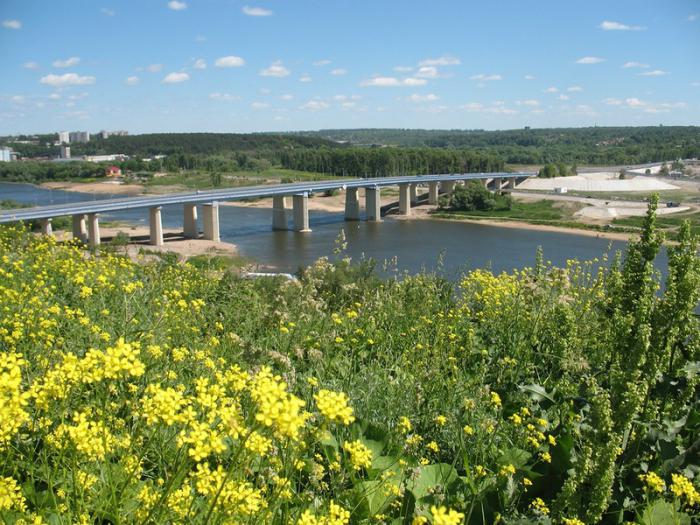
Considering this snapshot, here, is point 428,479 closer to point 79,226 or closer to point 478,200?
point 79,226

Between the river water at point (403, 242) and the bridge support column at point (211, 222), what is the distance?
115 cm

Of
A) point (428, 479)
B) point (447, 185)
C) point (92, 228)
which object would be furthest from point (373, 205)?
point (428, 479)

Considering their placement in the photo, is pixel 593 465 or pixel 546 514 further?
pixel 546 514

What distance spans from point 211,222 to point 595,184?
1900 inches

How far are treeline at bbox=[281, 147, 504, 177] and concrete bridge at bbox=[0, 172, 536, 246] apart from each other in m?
10.6

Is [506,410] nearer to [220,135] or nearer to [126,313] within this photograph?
[126,313]

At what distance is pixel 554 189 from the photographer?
219ft

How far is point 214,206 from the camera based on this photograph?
40031mm

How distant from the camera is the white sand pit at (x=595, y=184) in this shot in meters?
68.6

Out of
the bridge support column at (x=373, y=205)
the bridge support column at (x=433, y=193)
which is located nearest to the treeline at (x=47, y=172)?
the bridge support column at (x=433, y=193)

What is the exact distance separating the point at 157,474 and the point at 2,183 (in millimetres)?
92115

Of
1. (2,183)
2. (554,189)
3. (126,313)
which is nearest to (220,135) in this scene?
(2,183)

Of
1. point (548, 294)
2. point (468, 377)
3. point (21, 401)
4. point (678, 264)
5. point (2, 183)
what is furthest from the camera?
point (2, 183)

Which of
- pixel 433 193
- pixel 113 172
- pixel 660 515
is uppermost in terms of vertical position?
pixel 113 172
